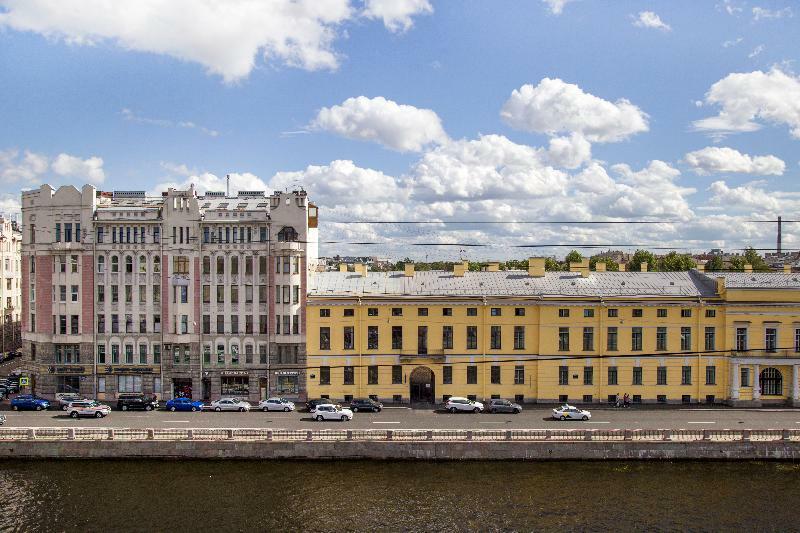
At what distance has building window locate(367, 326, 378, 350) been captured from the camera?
178 feet

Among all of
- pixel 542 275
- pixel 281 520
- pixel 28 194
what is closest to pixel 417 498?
pixel 281 520

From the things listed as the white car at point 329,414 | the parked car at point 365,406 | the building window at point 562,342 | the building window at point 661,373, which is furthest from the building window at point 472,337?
the building window at point 661,373

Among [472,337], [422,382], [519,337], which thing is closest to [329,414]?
[422,382]

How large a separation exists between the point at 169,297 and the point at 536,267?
97.5 feet

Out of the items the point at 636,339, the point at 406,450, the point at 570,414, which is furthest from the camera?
the point at 636,339

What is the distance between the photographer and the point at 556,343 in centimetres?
5366

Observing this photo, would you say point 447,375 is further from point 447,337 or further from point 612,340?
point 612,340

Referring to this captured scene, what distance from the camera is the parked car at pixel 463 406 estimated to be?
50.3 meters

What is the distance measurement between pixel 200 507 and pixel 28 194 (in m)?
35.0

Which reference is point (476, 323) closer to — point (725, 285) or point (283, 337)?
point (283, 337)

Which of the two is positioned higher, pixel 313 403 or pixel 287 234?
pixel 287 234

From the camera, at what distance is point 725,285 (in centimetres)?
5328

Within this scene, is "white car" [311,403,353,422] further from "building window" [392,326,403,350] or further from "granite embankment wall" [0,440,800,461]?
"building window" [392,326,403,350]

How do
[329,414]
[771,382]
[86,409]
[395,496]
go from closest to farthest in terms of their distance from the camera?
[395,496] < [329,414] < [86,409] < [771,382]
